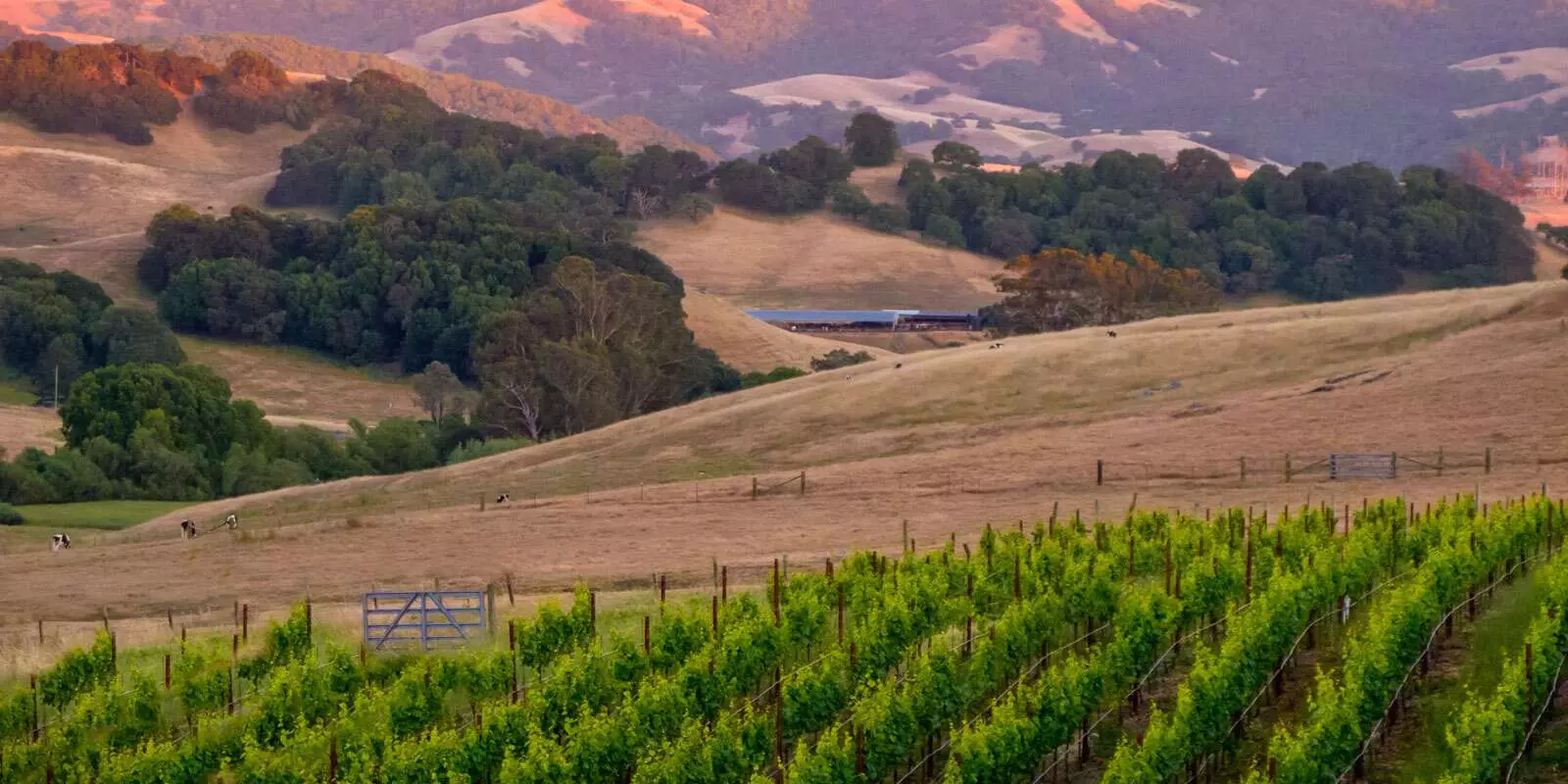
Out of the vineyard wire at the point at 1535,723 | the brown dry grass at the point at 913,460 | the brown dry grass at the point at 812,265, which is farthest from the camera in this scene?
the brown dry grass at the point at 812,265

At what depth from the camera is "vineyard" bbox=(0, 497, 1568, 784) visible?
28.2 m

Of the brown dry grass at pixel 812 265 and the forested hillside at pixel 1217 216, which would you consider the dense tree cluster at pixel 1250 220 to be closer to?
the forested hillside at pixel 1217 216

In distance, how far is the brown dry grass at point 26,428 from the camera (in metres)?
92.7

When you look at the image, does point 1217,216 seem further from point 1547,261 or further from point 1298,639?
point 1298,639

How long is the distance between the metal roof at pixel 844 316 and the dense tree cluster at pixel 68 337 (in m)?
46.5

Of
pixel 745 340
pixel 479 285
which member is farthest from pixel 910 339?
pixel 479 285

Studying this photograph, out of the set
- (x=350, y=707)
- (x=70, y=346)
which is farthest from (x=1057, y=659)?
(x=70, y=346)

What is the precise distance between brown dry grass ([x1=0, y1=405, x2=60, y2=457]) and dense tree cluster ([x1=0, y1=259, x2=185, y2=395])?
897 cm

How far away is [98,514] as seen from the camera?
72.8 metres

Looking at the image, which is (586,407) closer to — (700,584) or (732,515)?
(732,515)

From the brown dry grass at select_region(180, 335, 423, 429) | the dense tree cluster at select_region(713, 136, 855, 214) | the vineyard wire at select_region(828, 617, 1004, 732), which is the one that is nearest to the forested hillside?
the dense tree cluster at select_region(713, 136, 855, 214)

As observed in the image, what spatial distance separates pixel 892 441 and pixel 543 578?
75.4ft

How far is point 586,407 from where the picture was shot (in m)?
95.7

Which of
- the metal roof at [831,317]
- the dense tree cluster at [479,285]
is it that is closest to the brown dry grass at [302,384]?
the dense tree cluster at [479,285]
